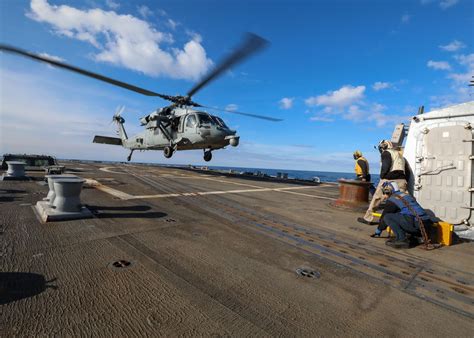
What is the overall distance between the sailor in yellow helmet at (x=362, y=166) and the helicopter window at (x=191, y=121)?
10.3 metres

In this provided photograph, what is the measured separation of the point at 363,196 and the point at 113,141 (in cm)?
2544

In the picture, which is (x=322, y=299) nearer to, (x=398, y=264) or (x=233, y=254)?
(x=233, y=254)

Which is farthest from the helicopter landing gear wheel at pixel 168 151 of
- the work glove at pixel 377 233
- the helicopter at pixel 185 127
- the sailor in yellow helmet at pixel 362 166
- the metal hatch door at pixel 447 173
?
the metal hatch door at pixel 447 173

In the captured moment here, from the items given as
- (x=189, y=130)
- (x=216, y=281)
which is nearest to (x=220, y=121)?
(x=189, y=130)

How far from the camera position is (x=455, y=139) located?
5.46 meters

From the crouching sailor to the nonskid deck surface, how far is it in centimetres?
28

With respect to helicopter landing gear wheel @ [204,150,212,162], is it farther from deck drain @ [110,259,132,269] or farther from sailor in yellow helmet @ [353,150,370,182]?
deck drain @ [110,259,132,269]

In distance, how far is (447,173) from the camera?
5.57 m

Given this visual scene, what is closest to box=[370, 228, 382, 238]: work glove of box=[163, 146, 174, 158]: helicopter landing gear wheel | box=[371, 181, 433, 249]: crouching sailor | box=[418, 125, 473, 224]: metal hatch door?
box=[371, 181, 433, 249]: crouching sailor

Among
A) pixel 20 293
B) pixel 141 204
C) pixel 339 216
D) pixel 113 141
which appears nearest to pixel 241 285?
pixel 20 293

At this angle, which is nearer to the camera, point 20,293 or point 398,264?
point 20,293

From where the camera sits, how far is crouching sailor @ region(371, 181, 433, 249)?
4.68 metres

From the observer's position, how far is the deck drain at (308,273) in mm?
3225

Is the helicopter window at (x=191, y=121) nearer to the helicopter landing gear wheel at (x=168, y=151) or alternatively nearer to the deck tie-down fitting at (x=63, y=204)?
the helicopter landing gear wheel at (x=168, y=151)
